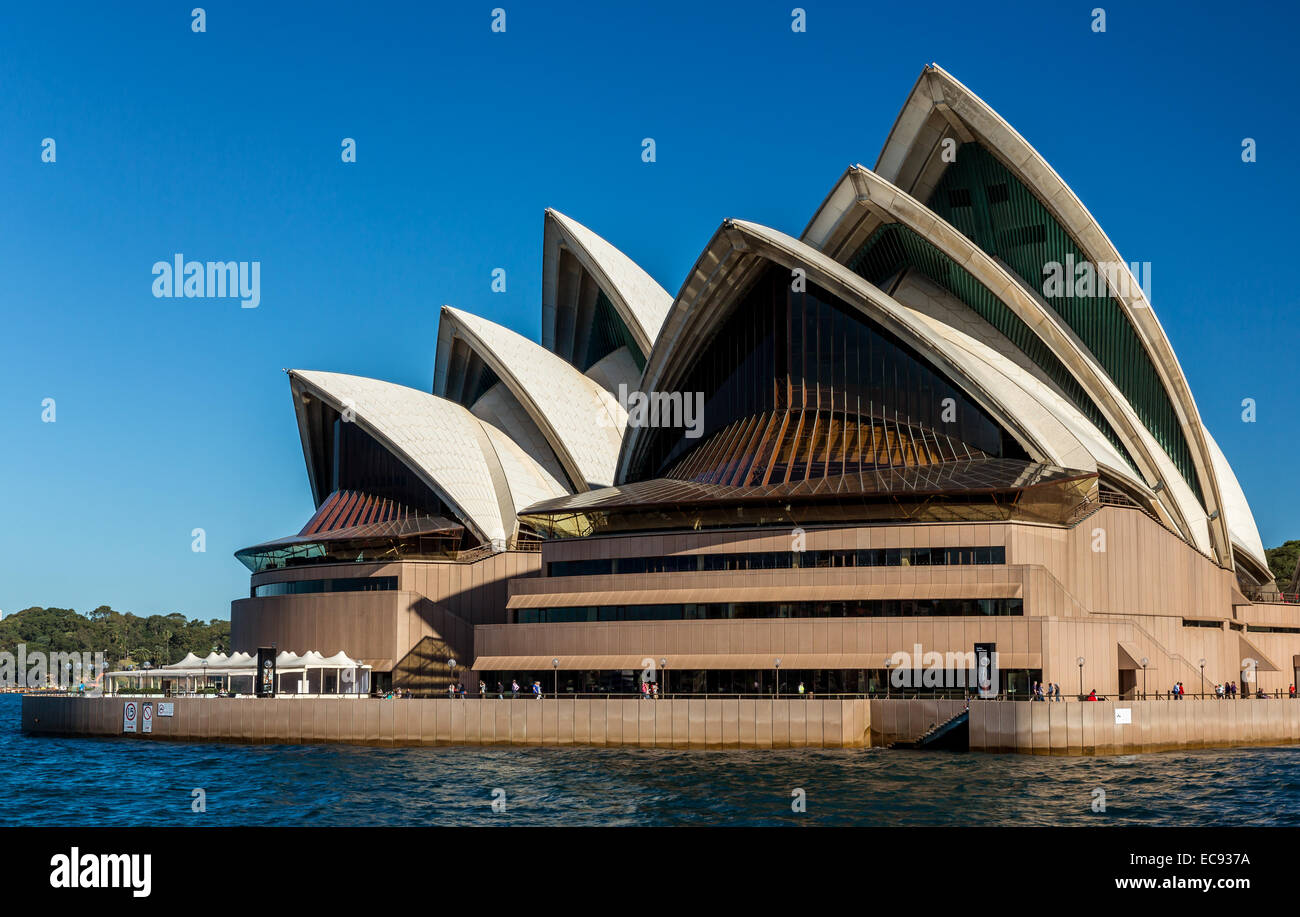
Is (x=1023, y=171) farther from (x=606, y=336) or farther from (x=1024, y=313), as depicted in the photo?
(x=606, y=336)

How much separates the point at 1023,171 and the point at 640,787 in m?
38.0

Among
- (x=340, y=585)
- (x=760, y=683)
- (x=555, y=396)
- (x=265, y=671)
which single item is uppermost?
(x=555, y=396)

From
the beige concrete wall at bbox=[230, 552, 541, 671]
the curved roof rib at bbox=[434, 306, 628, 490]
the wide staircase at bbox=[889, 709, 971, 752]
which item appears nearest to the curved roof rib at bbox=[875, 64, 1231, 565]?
the curved roof rib at bbox=[434, 306, 628, 490]

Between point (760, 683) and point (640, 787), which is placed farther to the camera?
point (760, 683)

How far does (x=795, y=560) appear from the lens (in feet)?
176

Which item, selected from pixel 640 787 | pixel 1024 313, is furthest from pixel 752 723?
pixel 1024 313

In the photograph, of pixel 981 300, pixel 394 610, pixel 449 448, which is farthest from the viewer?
pixel 449 448

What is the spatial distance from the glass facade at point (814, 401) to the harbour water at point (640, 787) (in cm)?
1617

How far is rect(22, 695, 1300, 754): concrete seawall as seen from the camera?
44750 mm

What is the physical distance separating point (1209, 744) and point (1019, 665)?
7.56 metres

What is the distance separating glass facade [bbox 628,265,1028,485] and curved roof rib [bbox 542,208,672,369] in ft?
32.4
